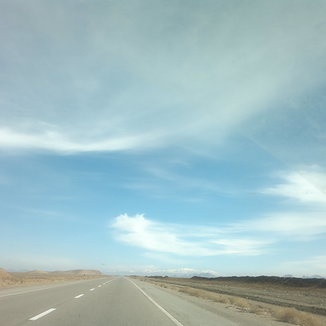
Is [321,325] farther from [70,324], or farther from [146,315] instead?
[70,324]

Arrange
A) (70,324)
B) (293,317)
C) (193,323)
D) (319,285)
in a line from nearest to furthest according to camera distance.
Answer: (70,324) < (193,323) < (293,317) < (319,285)

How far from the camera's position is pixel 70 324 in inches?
435

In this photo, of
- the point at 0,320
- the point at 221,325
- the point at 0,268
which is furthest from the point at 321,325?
the point at 0,268

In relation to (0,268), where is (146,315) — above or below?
below

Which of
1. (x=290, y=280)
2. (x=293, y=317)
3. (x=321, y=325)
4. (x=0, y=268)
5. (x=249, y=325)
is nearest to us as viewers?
(x=249, y=325)

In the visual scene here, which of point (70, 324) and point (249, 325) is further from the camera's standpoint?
point (249, 325)

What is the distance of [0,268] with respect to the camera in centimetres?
8050

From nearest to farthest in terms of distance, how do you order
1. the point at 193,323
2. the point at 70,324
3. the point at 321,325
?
the point at 70,324 < the point at 193,323 < the point at 321,325

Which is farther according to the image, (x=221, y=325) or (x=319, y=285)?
(x=319, y=285)

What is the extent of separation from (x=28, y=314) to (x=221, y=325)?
5.97m

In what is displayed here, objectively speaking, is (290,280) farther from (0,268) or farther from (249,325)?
(249,325)

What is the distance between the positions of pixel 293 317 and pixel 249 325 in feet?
13.9

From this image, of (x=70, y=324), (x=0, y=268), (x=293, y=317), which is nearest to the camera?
(x=70, y=324)

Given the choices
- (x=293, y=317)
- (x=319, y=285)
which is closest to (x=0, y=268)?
(x=319, y=285)
